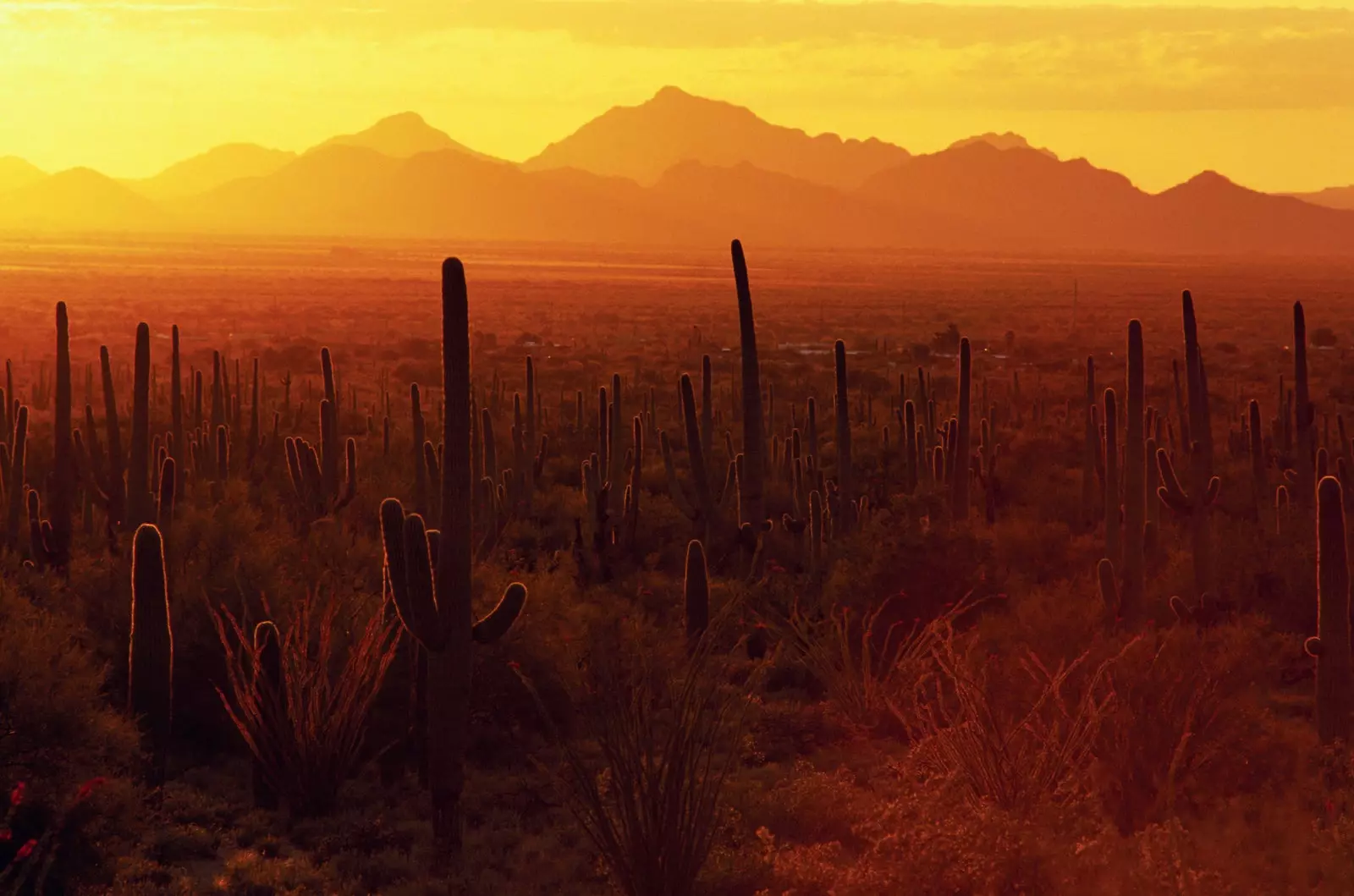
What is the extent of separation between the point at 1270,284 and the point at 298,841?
14110 cm

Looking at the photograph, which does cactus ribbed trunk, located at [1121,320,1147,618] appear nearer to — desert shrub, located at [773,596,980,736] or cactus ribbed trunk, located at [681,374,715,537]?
desert shrub, located at [773,596,980,736]

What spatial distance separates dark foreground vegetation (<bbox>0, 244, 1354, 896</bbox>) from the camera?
27.5ft

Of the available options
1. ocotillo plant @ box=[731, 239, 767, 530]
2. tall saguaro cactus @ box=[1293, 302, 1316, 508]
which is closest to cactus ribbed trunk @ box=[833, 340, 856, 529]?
→ ocotillo plant @ box=[731, 239, 767, 530]

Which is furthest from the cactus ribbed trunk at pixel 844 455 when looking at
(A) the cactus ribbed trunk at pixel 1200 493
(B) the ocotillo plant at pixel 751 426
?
(A) the cactus ribbed trunk at pixel 1200 493

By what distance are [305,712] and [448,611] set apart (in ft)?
5.25

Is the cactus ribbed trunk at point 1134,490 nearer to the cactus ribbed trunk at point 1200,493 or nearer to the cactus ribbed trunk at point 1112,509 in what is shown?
the cactus ribbed trunk at point 1112,509

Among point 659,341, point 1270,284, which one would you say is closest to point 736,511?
point 659,341

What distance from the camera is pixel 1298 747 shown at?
10352mm

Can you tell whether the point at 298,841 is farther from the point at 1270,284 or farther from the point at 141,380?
the point at 1270,284

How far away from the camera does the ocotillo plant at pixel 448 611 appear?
930cm

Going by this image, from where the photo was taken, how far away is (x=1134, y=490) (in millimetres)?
15000

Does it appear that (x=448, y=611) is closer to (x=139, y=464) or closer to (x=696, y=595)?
(x=696, y=595)

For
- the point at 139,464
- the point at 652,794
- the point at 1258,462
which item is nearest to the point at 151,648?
the point at 652,794

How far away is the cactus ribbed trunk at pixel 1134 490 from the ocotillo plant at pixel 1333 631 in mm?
3455
